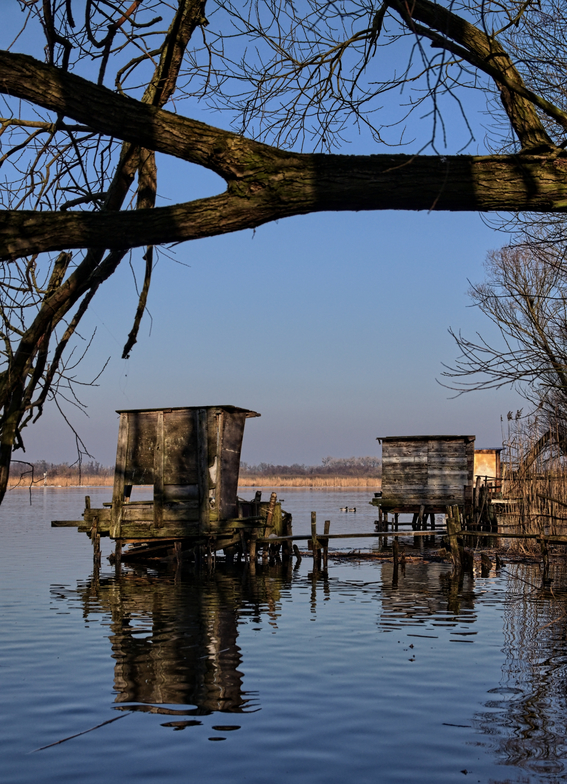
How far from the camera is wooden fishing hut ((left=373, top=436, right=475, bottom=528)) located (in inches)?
1299

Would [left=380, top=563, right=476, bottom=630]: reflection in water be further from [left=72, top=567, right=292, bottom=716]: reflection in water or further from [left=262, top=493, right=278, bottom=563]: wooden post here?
[left=262, top=493, right=278, bottom=563]: wooden post

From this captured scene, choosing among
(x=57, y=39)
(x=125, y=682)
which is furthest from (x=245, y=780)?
(x=57, y=39)

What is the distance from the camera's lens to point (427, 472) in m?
33.4

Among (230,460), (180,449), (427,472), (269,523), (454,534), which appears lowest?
(269,523)

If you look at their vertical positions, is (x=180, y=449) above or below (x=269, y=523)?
above

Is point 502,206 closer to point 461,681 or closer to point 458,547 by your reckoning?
point 461,681

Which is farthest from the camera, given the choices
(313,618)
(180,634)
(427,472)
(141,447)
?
(427,472)

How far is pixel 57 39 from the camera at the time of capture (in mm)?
5074

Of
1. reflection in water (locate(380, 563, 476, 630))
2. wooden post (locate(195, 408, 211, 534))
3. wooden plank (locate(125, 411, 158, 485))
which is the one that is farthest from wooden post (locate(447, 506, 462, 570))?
wooden plank (locate(125, 411, 158, 485))

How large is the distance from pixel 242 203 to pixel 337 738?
229 inches

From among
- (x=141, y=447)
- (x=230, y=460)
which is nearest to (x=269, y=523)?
(x=230, y=460)

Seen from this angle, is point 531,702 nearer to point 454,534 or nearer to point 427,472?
point 454,534

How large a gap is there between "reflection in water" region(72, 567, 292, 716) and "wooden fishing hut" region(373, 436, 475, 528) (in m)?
10.3

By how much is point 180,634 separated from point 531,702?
22.2ft
